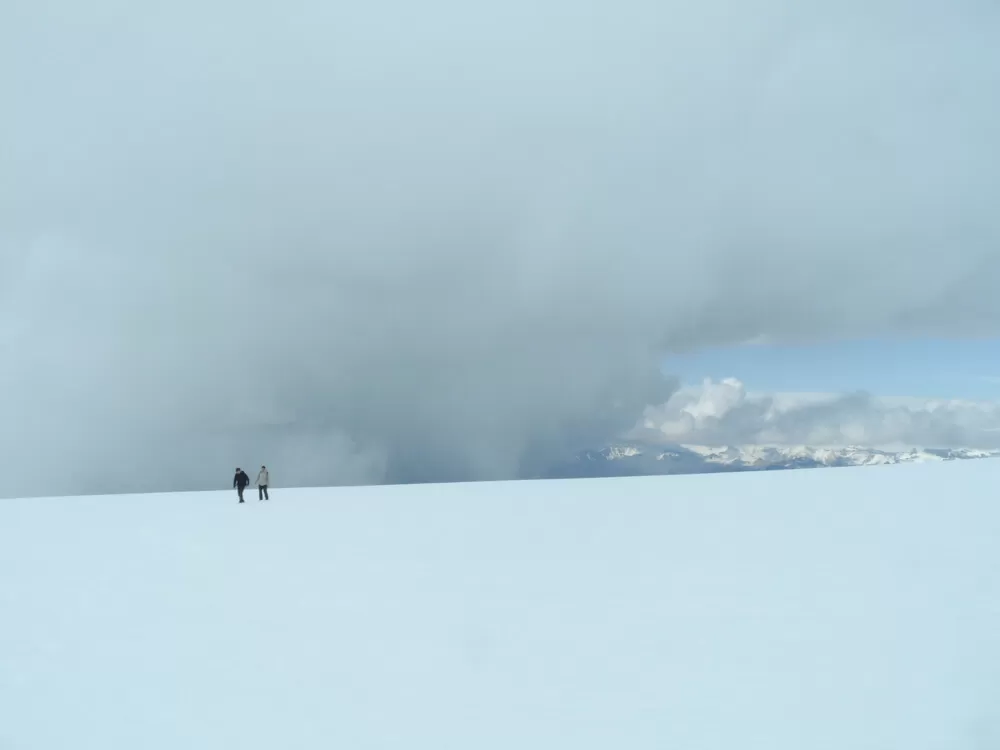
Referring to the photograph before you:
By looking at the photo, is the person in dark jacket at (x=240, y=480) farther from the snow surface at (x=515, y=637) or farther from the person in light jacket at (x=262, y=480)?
the snow surface at (x=515, y=637)

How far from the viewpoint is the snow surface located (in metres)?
7.98

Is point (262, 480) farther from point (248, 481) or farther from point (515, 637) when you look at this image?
point (515, 637)

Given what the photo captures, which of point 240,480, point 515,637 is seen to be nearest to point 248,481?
point 240,480

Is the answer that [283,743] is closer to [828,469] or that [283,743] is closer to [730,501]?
[730,501]

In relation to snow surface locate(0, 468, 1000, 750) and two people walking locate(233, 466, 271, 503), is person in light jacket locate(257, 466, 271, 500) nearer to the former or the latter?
two people walking locate(233, 466, 271, 503)

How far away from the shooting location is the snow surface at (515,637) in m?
7.98

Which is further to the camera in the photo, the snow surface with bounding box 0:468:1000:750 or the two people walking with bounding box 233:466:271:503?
the two people walking with bounding box 233:466:271:503

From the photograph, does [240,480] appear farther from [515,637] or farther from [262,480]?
[515,637]

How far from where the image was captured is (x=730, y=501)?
28.0 meters

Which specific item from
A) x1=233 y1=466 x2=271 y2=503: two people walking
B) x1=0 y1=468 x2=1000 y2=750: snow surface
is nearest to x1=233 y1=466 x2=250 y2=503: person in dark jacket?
x1=233 y1=466 x2=271 y2=503: two people walking

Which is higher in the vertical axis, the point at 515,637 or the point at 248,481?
the point at 248,481

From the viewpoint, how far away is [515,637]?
1087 cm

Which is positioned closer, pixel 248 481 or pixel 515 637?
pixel 515 637

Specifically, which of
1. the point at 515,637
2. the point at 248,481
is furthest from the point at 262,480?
the point at 515,637
